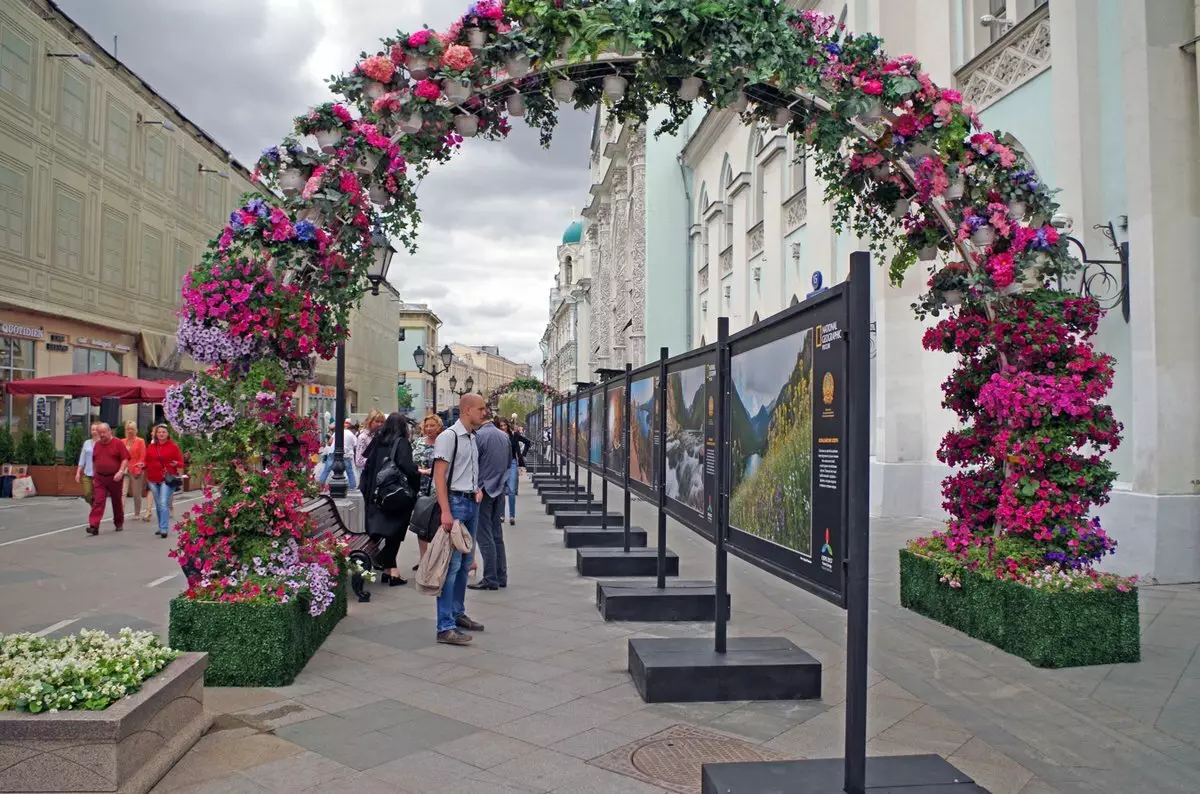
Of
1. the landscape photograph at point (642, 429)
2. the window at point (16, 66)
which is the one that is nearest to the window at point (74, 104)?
the window at point (16, 66)

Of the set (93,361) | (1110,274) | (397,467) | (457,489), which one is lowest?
(457,489)

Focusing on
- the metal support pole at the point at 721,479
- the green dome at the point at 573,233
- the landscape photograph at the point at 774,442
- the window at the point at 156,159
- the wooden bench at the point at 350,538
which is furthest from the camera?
the green dome at the point at 573,233

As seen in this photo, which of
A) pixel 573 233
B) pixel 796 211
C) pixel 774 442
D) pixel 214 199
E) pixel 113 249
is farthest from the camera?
pixel 573 233

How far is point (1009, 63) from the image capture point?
491 inches

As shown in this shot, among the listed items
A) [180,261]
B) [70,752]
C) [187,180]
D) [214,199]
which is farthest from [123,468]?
[214,199]

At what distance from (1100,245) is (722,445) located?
659 centimetres

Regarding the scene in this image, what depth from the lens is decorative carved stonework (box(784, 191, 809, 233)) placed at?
21.8 meters

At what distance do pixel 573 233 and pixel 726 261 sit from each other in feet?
236

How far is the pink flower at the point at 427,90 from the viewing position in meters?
6.47

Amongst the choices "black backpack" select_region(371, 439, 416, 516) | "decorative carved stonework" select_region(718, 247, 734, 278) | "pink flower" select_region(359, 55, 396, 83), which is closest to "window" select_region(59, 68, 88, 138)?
"decorative carved stonework" select_region(718, 247, 734, 278)

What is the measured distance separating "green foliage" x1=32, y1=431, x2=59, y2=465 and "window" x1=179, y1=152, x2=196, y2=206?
1333 cm

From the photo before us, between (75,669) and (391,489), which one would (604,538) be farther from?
(75,669)

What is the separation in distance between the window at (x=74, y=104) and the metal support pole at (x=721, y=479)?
24873 mm

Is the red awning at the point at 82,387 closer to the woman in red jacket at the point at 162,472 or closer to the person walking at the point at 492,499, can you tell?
the woman in red jacket at the point at 162,472
